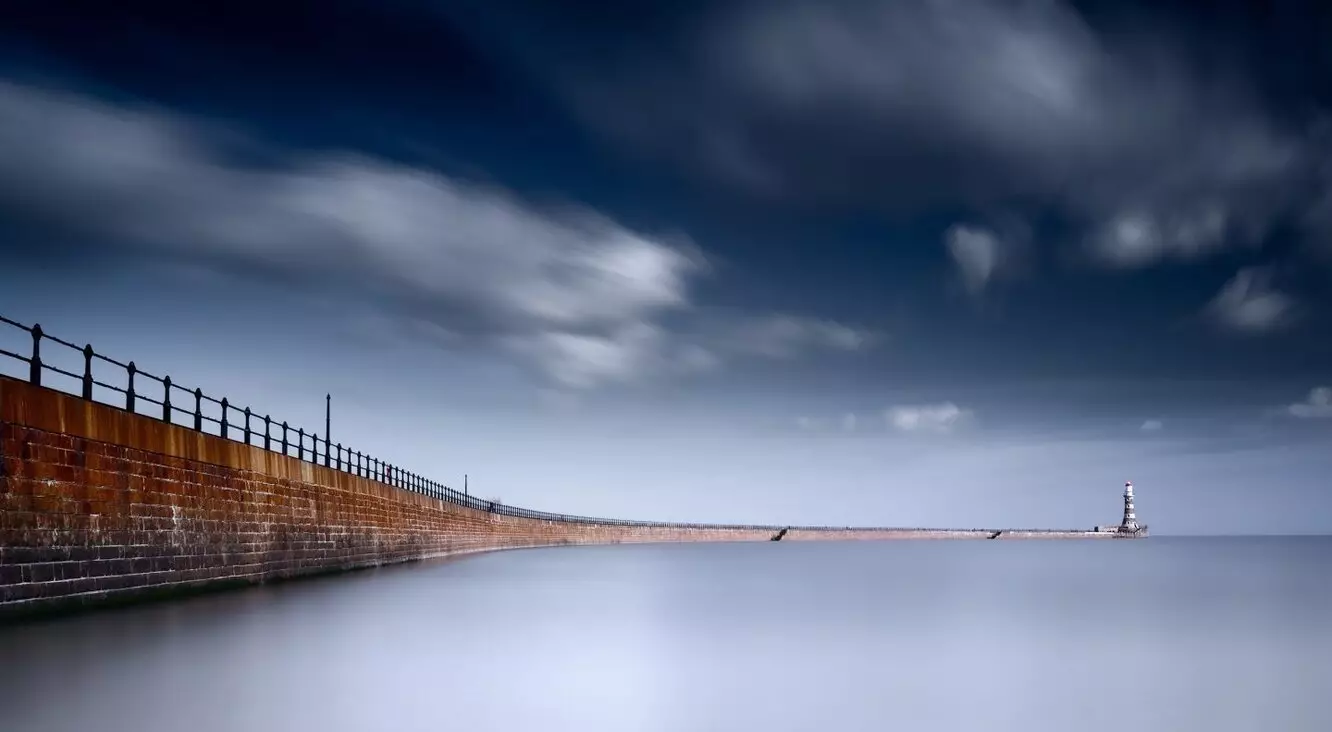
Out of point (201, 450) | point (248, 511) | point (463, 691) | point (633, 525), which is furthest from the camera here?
point (633, 525)

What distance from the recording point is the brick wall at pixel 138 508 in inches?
481

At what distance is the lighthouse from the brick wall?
154 meters

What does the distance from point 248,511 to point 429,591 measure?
13.2 ft

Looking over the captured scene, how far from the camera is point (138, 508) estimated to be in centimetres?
1502

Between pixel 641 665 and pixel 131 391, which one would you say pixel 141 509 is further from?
pixel 641 665

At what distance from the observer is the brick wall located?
12.2m

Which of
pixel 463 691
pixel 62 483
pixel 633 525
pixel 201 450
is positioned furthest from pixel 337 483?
pixel 633 525

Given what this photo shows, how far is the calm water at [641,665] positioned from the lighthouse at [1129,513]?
487 feet

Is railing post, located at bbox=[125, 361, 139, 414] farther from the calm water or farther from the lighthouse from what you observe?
the lighthouse

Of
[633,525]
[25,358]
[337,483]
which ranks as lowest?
[633,525]

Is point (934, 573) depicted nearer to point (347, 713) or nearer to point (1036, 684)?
point (1036, 684)

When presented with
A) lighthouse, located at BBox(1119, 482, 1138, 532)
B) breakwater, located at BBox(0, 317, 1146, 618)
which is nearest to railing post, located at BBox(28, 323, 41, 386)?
breakwater, located at BBox(0, 317, 1146, 618)

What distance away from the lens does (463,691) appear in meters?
9.52

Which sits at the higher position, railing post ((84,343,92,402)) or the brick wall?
railing post ((84,343,92,402))
